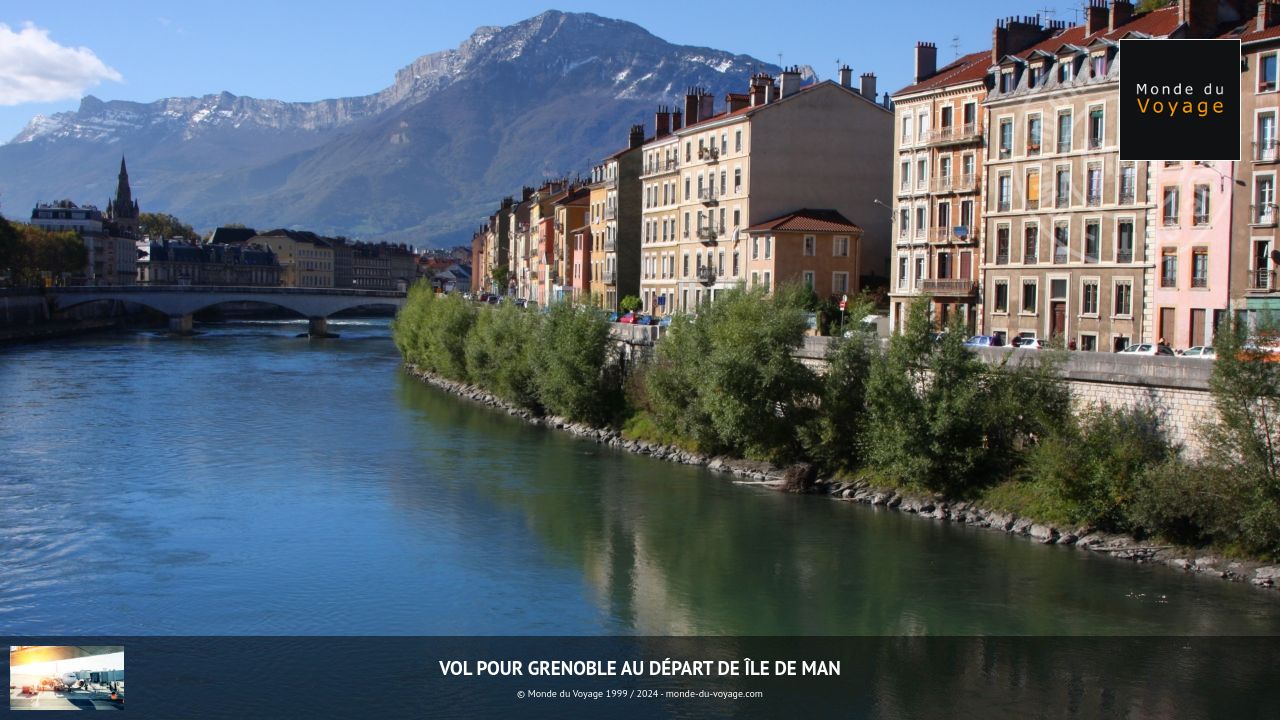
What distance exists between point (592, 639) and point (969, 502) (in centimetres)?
1240

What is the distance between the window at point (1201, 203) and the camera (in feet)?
122

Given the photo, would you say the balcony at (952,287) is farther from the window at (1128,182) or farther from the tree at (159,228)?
the tree at (159,228)

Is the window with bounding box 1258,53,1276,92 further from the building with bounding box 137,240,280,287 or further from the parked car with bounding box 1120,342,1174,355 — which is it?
the building with bounding box 137,240,280,287

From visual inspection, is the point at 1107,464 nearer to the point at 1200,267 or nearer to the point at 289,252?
the point at 1200,267

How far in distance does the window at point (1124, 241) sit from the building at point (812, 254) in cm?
1625

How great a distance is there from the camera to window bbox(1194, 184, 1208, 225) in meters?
37.3

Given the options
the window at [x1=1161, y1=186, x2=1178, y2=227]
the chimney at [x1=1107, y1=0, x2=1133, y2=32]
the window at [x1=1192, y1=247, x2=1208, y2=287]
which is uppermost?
the chimney at [x1=1107, y1=0, x2=1133, y2=32]

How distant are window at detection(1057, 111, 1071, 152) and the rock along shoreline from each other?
50.4 feet

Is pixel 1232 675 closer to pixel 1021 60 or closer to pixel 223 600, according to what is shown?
pixel 223 600

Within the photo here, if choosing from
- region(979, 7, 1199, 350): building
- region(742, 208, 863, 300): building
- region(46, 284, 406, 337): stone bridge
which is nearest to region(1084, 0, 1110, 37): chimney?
region(979, 7, 1199, 350): building

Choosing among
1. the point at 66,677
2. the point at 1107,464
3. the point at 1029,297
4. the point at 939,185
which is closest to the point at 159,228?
the point at 939,185

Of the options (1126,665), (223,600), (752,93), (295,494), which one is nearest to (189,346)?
(752,93)

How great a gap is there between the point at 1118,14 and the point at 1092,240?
7517 millimetres

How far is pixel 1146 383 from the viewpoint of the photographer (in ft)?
92.2
